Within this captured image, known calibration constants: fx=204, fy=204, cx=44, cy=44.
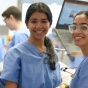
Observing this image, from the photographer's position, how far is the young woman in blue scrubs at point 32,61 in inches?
49.4

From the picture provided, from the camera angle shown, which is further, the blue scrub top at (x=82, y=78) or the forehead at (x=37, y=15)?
the forehead at (x=37, y=15)

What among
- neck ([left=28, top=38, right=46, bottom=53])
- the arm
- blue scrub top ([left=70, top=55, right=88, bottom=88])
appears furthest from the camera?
neck ([left=28, top=38, right=46, bottom=53])

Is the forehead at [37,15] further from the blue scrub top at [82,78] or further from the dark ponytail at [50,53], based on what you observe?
the blue scrub top at [82,78]

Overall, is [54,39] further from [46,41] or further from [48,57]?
[48,57]

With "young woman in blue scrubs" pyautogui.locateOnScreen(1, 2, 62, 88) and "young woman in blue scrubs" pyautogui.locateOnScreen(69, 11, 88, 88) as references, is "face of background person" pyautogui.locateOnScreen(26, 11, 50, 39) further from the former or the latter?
"young woman in blue scrubs" pyautogui.locateOnScreen(69, 11, 88, 88)

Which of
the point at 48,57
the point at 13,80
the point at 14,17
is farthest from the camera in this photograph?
the point at 14,17

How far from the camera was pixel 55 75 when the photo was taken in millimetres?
1398

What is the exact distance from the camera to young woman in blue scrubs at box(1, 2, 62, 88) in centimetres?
125

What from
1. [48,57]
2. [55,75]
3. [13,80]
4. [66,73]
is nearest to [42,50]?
[48,57]

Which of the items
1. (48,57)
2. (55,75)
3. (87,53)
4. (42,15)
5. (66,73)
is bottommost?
(66,73)

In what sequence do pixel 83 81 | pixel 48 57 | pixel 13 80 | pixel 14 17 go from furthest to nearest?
pixel 14 17, pixel 48 57, pixel 13 80, pixel 83 81

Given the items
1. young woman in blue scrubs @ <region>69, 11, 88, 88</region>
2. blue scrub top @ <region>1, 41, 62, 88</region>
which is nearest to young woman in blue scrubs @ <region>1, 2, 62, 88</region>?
blue scrub top @ <region>1, 41, 62, 88</region>

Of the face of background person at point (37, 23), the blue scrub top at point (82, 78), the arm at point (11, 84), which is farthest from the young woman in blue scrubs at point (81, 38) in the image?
the arm at point (11, 84)

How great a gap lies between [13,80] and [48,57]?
29 centimetres
